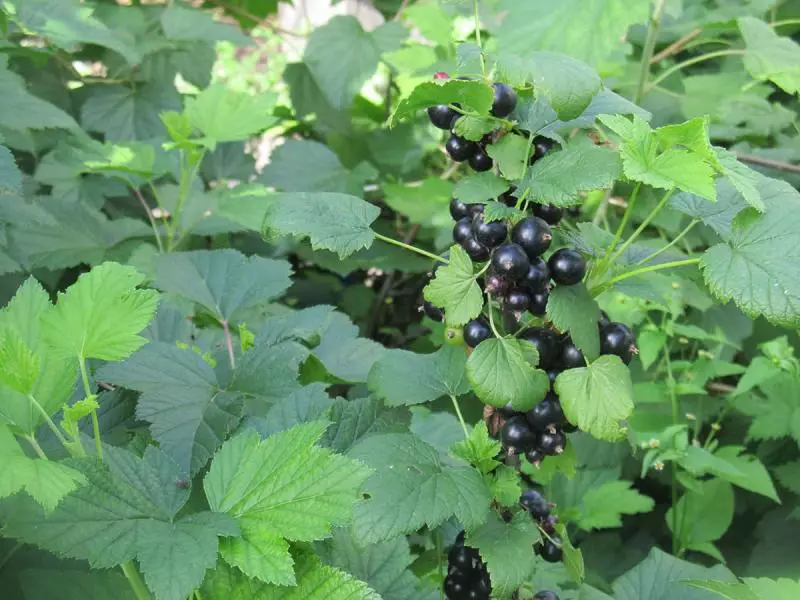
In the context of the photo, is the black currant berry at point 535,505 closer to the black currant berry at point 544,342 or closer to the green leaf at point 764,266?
the black currant berry at point 544,342

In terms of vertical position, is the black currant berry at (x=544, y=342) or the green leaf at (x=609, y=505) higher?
the black currant berry at (x=544, y=342)

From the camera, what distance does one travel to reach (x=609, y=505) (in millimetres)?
1316

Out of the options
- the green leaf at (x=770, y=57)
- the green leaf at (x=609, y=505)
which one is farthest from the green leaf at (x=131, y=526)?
the green leaf at (x=770, y=57)

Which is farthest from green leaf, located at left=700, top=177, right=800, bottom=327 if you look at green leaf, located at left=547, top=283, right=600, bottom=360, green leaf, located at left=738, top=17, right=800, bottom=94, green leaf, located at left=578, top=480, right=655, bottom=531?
green leaf, located at left=738, top=17, right=800, bottom=94

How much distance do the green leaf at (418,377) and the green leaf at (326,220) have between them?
138 mm

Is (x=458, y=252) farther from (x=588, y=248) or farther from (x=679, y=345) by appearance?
(x=679, y=345)

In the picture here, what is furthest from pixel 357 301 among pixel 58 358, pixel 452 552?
pixel 58 358

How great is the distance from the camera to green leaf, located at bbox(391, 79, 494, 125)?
2.17ft

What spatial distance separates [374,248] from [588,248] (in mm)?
1116

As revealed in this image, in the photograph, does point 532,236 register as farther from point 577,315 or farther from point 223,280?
point 223,280

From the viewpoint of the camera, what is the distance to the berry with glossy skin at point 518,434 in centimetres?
74

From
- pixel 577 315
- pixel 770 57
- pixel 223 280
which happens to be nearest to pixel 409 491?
pixel 577 315

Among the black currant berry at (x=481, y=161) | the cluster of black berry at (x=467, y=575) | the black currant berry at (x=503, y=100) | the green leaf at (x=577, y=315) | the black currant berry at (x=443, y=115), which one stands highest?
the black currant berry at (x=503, y=100)

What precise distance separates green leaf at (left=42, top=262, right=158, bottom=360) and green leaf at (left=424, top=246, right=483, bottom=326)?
0.24 m
